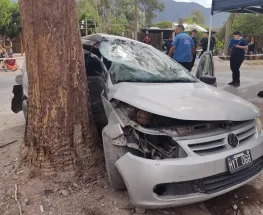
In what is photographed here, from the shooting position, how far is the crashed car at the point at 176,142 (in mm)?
2432

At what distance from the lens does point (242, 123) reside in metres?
2.90

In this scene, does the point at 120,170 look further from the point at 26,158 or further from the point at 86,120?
the point at 26,158

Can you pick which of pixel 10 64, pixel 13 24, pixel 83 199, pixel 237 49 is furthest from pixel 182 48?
pixel 13 24

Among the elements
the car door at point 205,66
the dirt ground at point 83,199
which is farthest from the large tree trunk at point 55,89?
the car door at point 205,66

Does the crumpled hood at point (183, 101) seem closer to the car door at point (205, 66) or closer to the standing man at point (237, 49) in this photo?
the car door at point (205, 66)

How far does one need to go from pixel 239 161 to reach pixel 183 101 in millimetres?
713

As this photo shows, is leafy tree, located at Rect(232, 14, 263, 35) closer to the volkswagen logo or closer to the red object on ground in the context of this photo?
the red object on ground

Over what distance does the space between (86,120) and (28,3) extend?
1.30 meters

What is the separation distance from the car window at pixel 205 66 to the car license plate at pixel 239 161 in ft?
6.63

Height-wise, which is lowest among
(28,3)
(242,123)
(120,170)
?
(120,170)

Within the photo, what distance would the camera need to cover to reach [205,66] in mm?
4762

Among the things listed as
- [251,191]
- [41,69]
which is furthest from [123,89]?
[251,191]

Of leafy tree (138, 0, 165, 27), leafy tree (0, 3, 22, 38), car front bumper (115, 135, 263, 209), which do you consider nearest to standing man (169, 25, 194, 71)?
car front bumper (115, 135, 263, 209)

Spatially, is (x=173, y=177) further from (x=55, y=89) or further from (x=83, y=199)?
(x=55, y=89)
